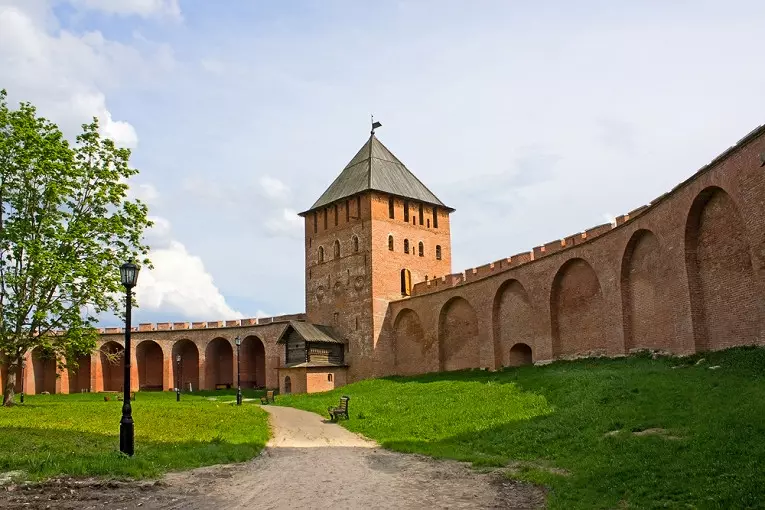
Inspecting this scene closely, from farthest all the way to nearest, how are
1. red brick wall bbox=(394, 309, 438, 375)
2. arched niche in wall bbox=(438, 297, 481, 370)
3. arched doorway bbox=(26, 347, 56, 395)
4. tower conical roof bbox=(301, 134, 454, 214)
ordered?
1. arched doorway bbox=(26, 347, 56, 395)
2. tower conical roof bbox=(301, 134, 454, 214)
3. red brick wall bbox=(394, 309, 438, 375)
4. arched niche in wall bbox=(438, 297, 481, 370)

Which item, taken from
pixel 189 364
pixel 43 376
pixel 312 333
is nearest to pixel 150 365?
pixel 189 364

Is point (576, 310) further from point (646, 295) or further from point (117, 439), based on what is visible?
point (117, 439)

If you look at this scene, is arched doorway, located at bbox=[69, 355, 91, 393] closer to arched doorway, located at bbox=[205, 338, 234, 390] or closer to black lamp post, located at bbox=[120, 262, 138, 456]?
arched doorway, located at bbox=[205, 338, 234, 390]

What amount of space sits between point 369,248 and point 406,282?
310 centimetres

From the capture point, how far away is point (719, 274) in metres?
15.9

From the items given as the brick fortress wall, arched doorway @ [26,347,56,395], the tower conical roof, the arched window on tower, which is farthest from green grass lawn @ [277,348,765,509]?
arched doorway @ [26,347,56,395]

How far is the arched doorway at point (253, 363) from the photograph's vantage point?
145 feet

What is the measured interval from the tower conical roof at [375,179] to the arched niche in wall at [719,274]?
21.4m

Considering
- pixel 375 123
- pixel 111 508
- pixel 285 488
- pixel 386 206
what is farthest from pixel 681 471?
pixel 375 123

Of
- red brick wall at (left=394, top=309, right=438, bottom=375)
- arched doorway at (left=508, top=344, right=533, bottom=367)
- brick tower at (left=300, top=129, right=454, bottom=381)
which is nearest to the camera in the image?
arched doorway at (left=508, top=344, right=533, bottom=367)

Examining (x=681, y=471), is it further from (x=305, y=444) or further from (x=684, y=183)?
(x=684, y=183)

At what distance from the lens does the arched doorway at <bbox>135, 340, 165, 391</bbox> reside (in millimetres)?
46344

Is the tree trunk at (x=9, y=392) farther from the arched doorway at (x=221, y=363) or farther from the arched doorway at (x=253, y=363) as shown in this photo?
the arched doorway at (x=221, y=363)

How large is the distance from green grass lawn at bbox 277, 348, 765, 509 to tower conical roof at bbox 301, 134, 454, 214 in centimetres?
1757
